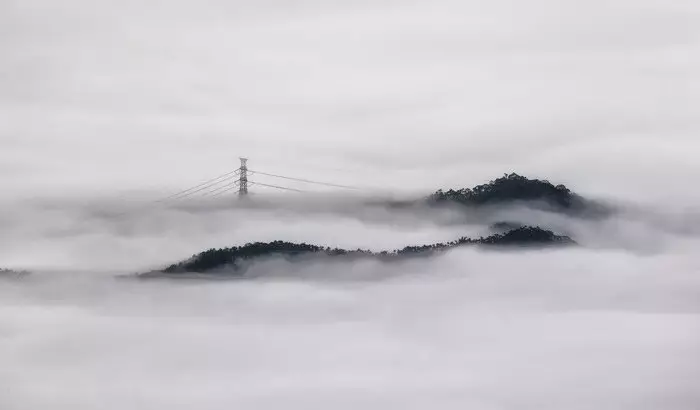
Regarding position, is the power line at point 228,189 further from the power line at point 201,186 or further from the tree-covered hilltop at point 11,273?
the tree-covered hilltop at point 11,273

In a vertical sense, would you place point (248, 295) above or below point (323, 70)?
below

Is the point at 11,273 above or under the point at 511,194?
under

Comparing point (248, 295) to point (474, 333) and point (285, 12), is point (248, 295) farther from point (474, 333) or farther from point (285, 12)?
point (285, 12)

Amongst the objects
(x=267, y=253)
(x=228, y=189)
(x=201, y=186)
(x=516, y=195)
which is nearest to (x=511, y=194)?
(x=516, y=195)

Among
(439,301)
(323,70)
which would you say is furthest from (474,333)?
(323,70)

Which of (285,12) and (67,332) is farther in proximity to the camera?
(285,12)

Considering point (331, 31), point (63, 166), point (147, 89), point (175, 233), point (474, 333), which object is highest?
point (331, 31)

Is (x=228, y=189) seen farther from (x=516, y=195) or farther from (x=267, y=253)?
(x=516, y=195)
